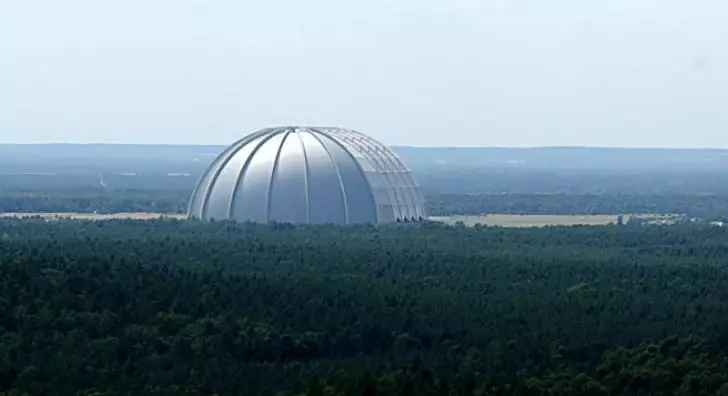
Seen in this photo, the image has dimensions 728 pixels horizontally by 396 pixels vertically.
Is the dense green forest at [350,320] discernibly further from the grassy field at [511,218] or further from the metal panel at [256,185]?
the grassy field at [511,218]

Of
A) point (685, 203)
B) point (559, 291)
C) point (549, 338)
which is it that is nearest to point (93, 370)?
point (549, 338)

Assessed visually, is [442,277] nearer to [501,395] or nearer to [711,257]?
[711,257]

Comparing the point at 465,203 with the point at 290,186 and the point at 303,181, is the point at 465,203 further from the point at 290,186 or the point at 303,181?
the point at 303,181

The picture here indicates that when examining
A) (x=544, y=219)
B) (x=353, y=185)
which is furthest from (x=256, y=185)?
(x=544, y=219)

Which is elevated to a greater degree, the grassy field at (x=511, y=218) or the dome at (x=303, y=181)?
the dome at (x=303, y=181)

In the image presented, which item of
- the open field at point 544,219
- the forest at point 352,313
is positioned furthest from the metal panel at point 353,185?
the open field at point 544,219
